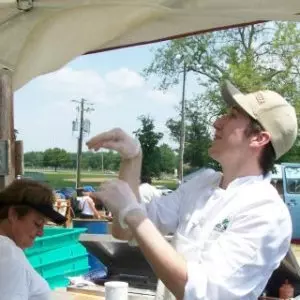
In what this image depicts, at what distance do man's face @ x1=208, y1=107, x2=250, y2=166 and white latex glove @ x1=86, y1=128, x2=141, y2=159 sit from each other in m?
0.22

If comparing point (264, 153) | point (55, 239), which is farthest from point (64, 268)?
point (264, 153)

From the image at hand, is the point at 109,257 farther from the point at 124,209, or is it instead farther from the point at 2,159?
the point at 124,209

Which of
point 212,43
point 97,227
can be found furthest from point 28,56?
point 212,43

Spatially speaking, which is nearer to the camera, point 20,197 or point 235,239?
point 235,239

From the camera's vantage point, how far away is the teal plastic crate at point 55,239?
171 inches

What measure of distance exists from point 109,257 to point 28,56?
7.01ft

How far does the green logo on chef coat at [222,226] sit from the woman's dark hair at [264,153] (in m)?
0.22

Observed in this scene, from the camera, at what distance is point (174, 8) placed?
196cm

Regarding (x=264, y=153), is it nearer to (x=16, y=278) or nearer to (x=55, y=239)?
(x=16, y=278)

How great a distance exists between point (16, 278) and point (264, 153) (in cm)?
114

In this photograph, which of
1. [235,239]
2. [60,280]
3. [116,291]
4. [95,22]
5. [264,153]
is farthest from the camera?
[60,280]

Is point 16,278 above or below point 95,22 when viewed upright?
below

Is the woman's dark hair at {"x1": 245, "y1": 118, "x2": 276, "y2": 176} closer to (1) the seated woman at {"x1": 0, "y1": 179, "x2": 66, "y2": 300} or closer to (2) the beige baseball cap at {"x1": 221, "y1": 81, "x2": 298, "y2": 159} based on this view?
(2) the beige baseball cap at {"x1": 221, "y1": 81, "x2": 298, "y2": 159}

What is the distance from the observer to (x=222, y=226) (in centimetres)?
141
